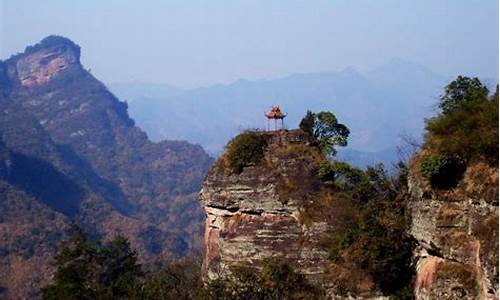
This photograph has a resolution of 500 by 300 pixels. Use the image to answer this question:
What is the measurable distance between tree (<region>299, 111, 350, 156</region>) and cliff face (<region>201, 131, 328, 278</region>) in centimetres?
113

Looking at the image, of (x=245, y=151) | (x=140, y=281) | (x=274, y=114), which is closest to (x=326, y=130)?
(x=274, y=114)

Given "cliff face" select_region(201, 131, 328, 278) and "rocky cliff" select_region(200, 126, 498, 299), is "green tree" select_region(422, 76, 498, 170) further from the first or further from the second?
"cliff face" select_region(201, 131, 328, 278)

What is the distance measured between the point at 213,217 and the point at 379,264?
22.6 feet

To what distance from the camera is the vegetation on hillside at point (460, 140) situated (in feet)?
52.1

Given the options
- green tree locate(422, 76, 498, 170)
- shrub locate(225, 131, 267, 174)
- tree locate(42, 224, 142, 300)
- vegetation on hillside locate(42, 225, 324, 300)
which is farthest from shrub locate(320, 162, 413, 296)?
tree locate(42, 224, 142, 300)

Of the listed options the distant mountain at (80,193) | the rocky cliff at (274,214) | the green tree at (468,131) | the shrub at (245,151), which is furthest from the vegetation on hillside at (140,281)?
the distant mountain at (80,193)

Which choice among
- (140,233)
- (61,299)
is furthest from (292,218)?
(140,233)

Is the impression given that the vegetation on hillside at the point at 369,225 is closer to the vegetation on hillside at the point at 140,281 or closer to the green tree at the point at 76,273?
the vegetation on hillside at the point at 140,281

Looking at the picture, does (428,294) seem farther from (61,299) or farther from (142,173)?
(142,173)

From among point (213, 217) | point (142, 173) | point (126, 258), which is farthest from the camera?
point (142, 173)

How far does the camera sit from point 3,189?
111 meters

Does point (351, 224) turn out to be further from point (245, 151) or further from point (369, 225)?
point (245, 151)

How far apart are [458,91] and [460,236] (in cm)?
588

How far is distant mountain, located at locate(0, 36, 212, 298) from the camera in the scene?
8900cm
